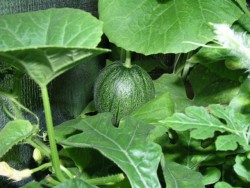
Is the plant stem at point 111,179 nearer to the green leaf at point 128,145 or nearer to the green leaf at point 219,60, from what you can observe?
the green leaf at point 128,145

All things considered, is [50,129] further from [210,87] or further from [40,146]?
[210,87]

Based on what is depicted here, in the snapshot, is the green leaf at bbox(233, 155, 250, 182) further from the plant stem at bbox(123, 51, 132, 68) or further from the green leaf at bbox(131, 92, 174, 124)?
the plant stem at bbox(123, 51, 132, 68)

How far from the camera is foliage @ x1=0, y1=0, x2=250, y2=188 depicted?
559 millimetres

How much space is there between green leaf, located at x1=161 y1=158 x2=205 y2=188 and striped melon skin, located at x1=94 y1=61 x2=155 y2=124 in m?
0.29

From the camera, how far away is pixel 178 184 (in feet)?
1.99

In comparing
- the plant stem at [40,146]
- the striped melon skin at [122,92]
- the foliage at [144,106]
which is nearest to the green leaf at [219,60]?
the foliage at [144,106]

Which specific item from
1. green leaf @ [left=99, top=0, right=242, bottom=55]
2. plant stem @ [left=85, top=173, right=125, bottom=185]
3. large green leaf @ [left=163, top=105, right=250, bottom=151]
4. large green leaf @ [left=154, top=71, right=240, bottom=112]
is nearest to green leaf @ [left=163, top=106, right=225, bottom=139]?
large green leaf @ [left=163, top=105, right=250, bottom=151]

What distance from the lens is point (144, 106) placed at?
842 mm

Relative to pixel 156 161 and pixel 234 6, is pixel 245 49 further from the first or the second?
pixel 234 6

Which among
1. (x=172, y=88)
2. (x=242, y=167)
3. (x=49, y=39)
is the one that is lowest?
(x=172, y=88)

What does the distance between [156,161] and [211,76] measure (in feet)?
1.76

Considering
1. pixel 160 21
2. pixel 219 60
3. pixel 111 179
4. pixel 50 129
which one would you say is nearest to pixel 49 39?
pixel 50 129

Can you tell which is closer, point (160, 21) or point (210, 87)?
point (160, 21)

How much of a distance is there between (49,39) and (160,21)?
1.09ft
